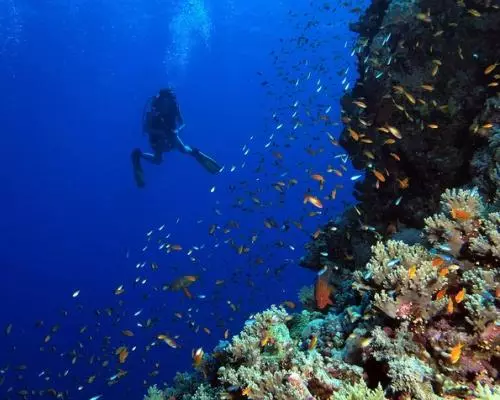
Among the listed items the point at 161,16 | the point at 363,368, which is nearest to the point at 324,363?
the point at 363,368

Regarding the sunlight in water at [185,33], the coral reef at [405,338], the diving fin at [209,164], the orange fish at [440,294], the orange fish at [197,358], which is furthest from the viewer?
the sunlight in water at [185,33]

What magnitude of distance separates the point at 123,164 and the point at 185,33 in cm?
4661

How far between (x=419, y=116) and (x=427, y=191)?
1437 mm

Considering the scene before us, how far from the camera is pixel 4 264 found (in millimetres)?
71688

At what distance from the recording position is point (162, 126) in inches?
661

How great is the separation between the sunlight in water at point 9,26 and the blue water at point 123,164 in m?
0.20

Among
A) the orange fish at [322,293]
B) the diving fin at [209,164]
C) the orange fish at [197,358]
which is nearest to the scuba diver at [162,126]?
the diving fin at [209,164]

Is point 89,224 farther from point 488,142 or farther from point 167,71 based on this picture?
point 488,142

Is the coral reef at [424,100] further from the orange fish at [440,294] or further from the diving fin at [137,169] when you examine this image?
the diving fin at [137,169]

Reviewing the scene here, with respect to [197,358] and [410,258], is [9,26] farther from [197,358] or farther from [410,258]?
[410,258]

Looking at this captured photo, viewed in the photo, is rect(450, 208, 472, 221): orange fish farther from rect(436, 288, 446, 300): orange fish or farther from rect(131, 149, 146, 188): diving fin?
rect(131, 149, 146, 188): diving fin

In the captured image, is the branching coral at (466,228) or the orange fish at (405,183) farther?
the orange fish at (405,183)

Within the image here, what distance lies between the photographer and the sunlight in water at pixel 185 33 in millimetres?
45906

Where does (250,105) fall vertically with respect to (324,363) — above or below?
above
